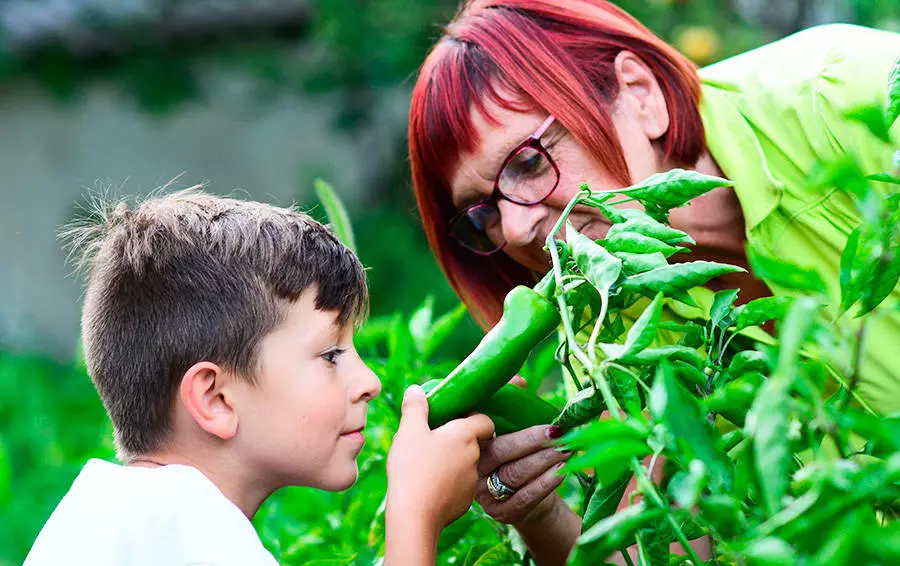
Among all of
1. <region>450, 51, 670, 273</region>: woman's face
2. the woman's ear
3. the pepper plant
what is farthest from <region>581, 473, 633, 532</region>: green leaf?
the woman's ear

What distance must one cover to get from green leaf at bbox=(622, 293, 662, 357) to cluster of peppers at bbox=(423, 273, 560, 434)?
31 centimetres

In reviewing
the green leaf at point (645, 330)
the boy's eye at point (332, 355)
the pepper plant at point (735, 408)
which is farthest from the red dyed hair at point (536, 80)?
the green leaf at point (645, 330)

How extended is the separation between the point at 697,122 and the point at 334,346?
2.85ft

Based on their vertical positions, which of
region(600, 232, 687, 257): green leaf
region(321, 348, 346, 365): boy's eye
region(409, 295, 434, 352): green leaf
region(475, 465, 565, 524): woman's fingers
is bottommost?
region(475, 465, 565, 524): woman's fingers

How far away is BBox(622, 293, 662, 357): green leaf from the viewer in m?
A: 1.04

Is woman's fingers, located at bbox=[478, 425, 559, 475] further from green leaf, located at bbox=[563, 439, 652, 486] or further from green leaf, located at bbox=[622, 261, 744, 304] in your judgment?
green leaf, located at bbox=[563, 439, 652, 486]

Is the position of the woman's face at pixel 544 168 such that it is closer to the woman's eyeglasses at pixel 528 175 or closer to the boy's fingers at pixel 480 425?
the woman's eyeglasses at pixel 528 175

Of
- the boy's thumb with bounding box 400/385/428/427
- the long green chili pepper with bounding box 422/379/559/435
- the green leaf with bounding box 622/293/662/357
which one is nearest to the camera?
the green leaf with bounding box 622/293/662/357

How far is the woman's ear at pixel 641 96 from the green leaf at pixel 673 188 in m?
0.74

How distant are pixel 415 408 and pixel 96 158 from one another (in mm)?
7021

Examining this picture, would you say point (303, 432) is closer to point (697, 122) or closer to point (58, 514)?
point (58, 514)

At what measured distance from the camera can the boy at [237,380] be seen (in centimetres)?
139

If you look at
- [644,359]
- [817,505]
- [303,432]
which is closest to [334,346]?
[303,432]

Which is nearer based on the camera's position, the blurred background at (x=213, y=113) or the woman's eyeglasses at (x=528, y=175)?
the woman's eyeglasses at (x=528, y=175)
